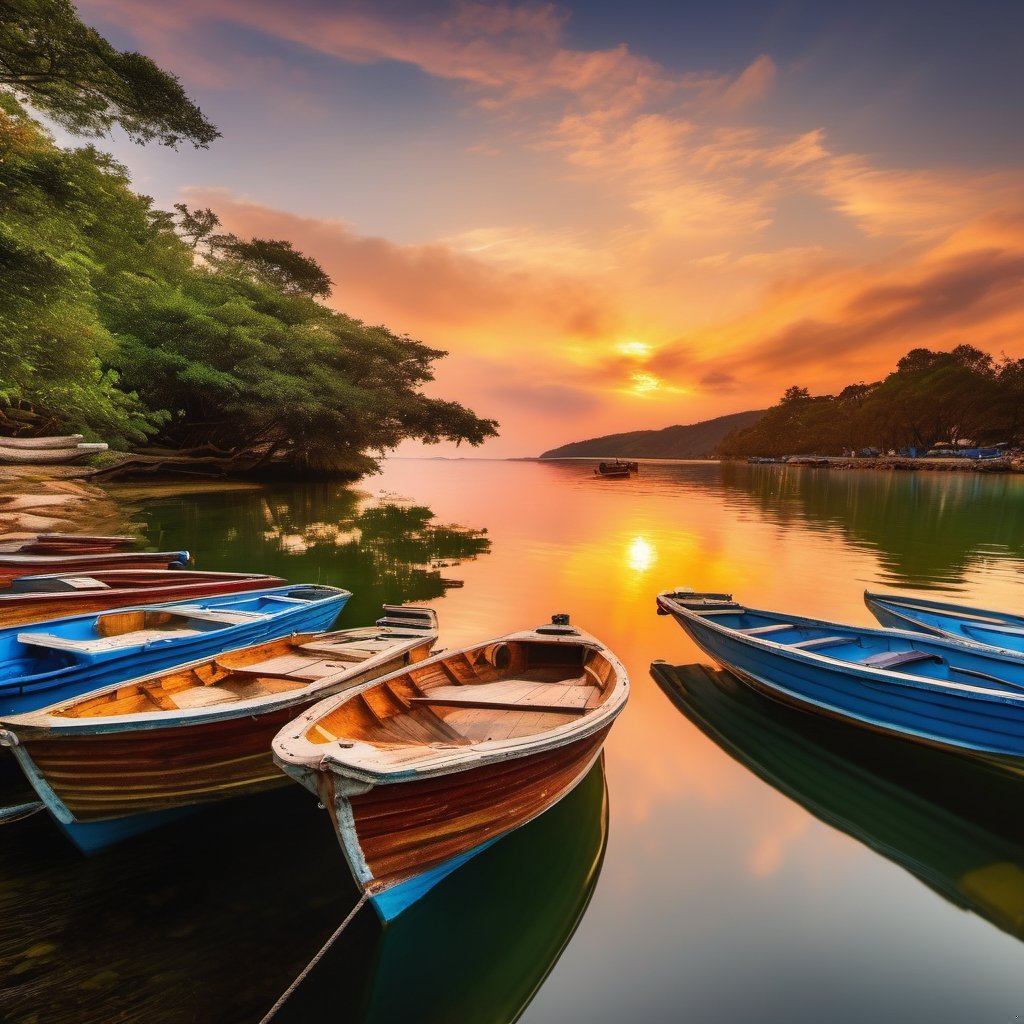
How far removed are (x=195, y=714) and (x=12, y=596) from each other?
5818 mm

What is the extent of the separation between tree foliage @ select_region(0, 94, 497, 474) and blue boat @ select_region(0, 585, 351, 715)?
10.8 m

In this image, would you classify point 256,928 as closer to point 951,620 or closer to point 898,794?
point 898,794

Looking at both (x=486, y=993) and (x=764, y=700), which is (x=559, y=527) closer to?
(x=764, y=700)

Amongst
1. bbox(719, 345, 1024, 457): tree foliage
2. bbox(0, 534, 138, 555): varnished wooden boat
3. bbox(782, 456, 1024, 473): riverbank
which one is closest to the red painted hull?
bbox(0, 534, 138, 555): varnished wooden boat

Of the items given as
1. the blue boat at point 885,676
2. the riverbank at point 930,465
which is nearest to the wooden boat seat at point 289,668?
Answer: the blue boat at point 885,676

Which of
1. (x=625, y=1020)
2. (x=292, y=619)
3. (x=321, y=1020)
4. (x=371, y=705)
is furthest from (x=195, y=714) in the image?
(x=292, y=619)

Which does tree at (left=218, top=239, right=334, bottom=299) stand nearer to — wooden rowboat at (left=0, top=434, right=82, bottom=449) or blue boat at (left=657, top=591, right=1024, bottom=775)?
wooden rowboat at (left=0, top=434, right=82, bottom=449)

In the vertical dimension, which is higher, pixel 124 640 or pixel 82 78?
pixel 82 78

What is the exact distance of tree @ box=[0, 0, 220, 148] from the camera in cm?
1354

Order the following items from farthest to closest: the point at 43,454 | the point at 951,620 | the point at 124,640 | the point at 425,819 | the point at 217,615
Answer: the point at 43,454 → the point at 951,620 → the point at 217,615 → the point at 124,640 → the point at 425,819

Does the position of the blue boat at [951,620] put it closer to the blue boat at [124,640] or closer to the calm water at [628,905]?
the calm water at [628,905]

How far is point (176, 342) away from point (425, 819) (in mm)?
40046

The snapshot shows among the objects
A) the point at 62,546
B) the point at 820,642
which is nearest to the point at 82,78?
the point at 62,546

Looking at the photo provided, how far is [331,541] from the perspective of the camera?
22016mm
